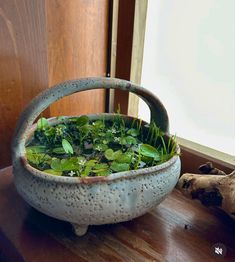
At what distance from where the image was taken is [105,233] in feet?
1.54

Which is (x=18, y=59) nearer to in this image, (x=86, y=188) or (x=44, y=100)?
(x=44, y=100)

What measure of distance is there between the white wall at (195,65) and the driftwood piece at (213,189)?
14cm

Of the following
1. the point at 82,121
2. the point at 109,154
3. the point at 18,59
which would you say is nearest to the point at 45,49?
the point at 18,59

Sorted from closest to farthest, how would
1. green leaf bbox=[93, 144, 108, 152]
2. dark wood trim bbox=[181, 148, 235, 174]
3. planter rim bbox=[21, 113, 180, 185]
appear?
planter rim bbox=[21, 113, 180, 185] → green leaf bbox=[93, 144, 108, 152] → dark wood trim bbox=[181, 148, 235, 174]

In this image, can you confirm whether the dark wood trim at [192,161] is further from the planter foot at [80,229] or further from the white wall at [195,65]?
the planter foot at [80,229]

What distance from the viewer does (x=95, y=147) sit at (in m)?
0.50

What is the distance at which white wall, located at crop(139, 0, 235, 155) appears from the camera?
0.59m

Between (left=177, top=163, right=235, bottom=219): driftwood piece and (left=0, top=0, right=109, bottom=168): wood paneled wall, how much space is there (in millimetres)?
350

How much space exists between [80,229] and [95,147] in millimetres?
140

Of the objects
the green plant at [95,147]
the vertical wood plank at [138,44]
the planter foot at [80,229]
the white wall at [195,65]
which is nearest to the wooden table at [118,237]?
the planter foot at [80,229]

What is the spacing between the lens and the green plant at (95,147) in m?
0.44

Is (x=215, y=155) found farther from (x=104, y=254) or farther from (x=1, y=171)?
(x=1, y=171)

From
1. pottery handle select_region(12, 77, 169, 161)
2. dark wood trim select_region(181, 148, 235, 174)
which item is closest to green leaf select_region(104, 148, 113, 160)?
pottery handle select_region(12, 77, 169, 161)

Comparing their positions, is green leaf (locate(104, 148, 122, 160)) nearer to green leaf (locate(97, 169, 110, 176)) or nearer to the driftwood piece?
green leaf (locate(97, 169, 110, 176))
